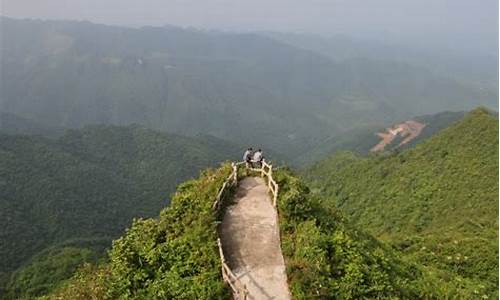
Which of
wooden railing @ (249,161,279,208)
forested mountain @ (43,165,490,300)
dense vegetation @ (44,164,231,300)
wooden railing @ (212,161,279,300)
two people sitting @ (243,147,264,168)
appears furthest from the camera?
two people sitting @ (243,147,264,168)

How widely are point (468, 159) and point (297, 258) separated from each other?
51.4 m

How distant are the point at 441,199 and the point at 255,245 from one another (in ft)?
144

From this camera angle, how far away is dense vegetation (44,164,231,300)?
18.0 m

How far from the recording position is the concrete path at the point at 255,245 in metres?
18.2

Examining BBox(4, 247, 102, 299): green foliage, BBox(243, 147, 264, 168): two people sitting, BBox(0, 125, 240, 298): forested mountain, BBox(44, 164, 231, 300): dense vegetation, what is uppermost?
BBox(243, 147, 264, 168): two people sitting

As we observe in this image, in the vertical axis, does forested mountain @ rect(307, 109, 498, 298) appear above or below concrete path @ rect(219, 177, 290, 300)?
below

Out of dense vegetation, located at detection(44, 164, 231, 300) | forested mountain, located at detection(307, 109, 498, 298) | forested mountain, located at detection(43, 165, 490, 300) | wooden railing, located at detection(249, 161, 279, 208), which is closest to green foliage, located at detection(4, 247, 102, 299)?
forested mountain, located at detection(307, 109, 498, 298)

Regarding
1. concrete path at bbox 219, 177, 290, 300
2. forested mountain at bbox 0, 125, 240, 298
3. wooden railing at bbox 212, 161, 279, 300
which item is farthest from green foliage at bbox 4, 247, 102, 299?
concrete path at bbox 219, 177, 290, 300

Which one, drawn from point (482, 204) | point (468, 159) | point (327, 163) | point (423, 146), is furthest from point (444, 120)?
point (482, 204)

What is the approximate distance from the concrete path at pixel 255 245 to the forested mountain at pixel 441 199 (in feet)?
48.5

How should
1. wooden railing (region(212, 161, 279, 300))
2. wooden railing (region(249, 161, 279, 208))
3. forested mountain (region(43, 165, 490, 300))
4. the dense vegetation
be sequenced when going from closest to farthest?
wooden railing (region(212, 161, 279, 300)) < the dense vegetation < forested mountain (region(43, 165, 490, 300)) < wooden railing (region(249, 161, 279, 208))

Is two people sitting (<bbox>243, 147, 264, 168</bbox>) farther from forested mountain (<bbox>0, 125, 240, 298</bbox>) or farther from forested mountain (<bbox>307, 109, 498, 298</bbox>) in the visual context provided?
forested mountain (<bbox>0, 125, 240, 298</bbox>)

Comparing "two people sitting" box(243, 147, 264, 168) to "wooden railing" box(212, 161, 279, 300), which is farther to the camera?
"two people sitting" box(243, 147, 264, 168)

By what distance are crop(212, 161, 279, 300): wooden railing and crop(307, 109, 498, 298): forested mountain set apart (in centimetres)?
1377
